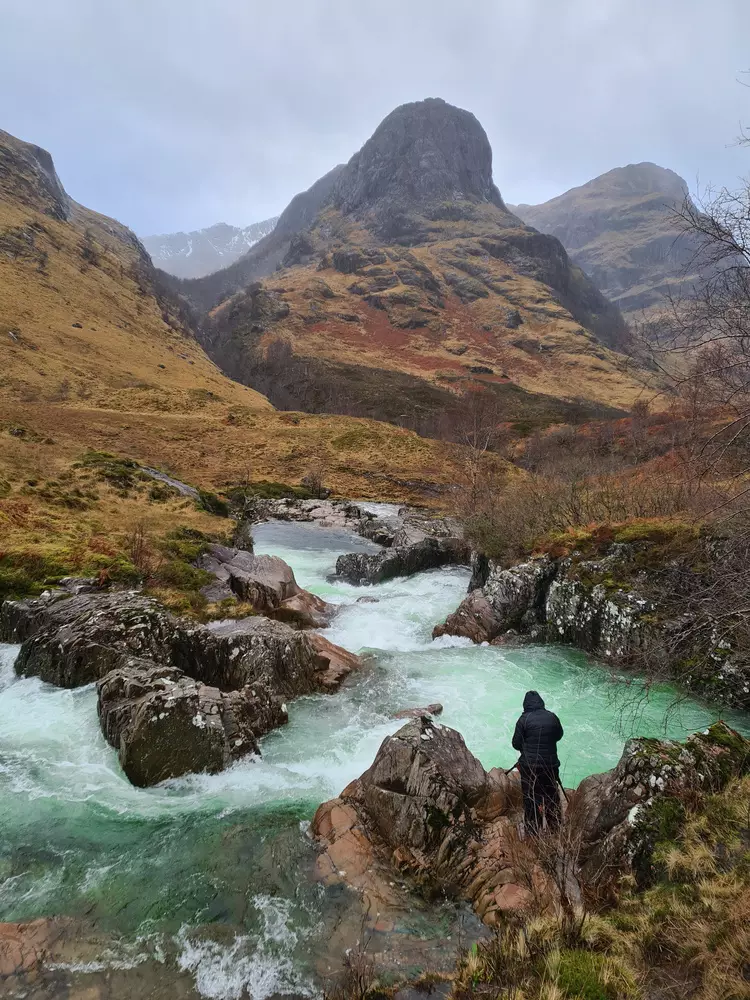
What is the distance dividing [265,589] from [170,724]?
7454mm

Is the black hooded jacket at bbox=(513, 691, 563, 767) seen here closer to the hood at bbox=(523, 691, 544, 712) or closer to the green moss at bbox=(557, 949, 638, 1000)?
the hood at bbox=(523, 691, 544, 712)

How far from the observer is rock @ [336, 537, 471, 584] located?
20641 mm

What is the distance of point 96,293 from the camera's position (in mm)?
82438

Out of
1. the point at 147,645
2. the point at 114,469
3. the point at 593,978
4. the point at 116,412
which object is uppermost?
the point at 116,412

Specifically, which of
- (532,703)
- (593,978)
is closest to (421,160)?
(532,703)

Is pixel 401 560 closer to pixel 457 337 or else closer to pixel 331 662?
pixel 331 662

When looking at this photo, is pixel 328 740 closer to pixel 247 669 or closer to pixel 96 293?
pixel 247 669

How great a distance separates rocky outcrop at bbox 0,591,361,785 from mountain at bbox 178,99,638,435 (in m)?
56.9

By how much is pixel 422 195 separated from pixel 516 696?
211 metres

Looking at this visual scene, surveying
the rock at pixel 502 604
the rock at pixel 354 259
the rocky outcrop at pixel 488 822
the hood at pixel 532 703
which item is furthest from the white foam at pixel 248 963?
the rock at pixel 354 259

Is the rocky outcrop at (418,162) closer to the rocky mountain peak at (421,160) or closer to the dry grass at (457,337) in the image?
the rocky mountain peak at (421,160)

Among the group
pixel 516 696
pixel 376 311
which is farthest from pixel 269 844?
pixel 376 311

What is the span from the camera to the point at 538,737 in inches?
250

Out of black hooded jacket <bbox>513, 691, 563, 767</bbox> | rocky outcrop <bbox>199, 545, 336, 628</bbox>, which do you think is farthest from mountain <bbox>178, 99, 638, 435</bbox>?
black hooded jacket <bbox>513, 691, 563, 767</bbox>
